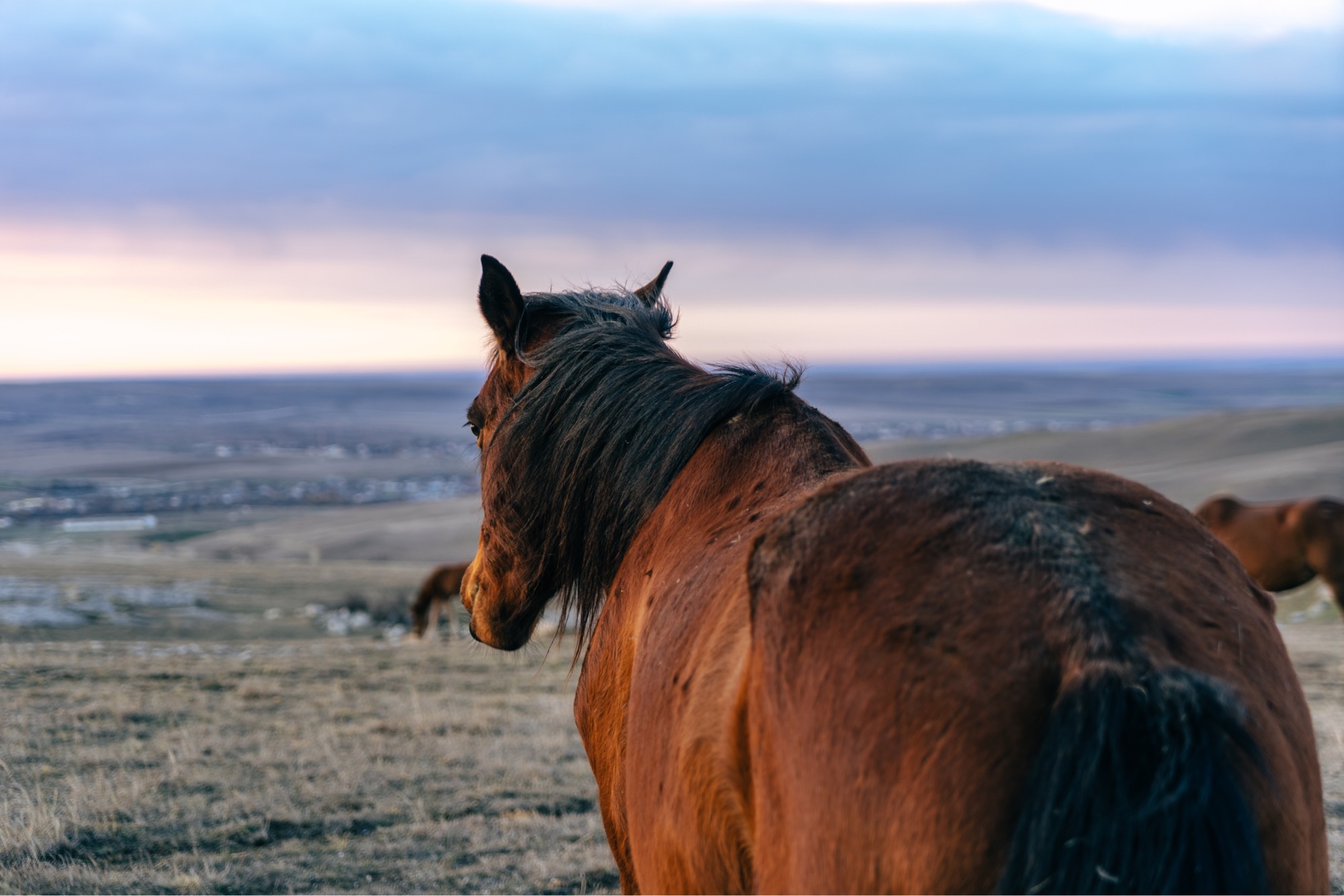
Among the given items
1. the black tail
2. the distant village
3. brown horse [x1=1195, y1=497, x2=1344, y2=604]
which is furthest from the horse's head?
the distant village

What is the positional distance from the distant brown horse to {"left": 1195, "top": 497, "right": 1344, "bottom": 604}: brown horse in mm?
14581

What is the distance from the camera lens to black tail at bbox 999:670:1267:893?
1403 mm

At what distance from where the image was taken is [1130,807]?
142 cm

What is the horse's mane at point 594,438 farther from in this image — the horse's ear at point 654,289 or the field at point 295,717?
the field at point 295,717

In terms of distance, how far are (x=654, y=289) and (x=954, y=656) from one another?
2.78 meters

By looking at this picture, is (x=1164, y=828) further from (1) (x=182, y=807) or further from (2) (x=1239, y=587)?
(1) (x=182, y=807)

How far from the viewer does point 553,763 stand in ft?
23.2

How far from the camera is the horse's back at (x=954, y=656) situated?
1.49 metres

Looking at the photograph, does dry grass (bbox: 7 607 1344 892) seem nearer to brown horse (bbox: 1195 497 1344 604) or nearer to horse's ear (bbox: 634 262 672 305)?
horse's ear (bbox: 634 262 672 305)

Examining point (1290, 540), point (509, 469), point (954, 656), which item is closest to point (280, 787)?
point (509, 469)

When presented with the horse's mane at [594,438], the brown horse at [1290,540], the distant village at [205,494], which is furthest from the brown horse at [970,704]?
the distant village at [205,494]

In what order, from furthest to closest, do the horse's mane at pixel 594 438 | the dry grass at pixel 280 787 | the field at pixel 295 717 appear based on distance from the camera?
the field at pixel 295 717, the dry grass at pixel 280 787, the horse's mane at pixel 594 438

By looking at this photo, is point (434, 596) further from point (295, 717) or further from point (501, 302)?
point (501, 302)

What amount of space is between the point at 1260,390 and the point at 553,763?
7898 inches
